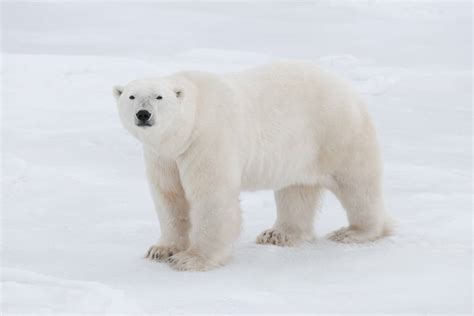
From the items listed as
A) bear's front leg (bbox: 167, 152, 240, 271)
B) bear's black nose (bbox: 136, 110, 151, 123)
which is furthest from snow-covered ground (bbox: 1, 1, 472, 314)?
bear's black nose (bbox: 136, 110, 151, 123)

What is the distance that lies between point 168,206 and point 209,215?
0.30 meters

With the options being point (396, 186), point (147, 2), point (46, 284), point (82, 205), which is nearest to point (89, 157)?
point (82, 205)

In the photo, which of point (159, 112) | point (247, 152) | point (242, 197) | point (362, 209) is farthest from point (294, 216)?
point (159, 112)

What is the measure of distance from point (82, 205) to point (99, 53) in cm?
652

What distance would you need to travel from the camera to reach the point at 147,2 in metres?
17.6

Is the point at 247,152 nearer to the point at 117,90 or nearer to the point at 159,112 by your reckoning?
the point at 159,112

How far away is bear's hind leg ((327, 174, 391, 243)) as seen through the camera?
182 inches

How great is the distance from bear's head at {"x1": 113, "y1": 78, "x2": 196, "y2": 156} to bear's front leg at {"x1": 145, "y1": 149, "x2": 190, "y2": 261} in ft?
0.59

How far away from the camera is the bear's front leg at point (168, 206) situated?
4.19 meters

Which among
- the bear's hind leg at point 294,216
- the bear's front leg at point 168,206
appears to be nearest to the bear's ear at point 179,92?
the bear's front leg at point 168,206

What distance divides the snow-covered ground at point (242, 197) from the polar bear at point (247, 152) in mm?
177

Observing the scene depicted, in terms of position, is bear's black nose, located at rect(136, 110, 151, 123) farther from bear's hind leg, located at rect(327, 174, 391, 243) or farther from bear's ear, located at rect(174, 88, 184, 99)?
bear's hind leg, located at rect(327, 174, 391, 243)

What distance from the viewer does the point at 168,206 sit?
168 inches

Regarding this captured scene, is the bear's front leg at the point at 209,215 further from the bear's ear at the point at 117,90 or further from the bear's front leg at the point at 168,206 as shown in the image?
the bear's ear at the point at 117,90
